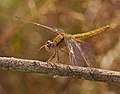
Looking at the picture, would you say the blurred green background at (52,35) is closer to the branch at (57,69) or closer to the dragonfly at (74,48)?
the dragonfly at (74,48)

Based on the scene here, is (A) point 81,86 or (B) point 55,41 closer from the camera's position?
(B) point 55,41

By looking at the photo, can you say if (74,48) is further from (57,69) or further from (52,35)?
(52,35)

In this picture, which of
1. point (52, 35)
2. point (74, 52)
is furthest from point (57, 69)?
point (52, 35)

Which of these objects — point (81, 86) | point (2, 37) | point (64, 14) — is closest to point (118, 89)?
point (81, 86)

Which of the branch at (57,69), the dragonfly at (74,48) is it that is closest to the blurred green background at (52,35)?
the dragonfly at (74,48)

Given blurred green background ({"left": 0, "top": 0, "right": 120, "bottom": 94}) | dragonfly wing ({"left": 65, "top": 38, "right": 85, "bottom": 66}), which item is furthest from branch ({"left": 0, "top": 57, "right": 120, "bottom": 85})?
blurred green background ({"left": 0, "top": 0, "right": 120, "bottom": 94})

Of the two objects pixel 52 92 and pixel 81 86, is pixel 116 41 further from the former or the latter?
pixel 52 92

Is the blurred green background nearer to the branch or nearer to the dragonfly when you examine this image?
the dragonfly
